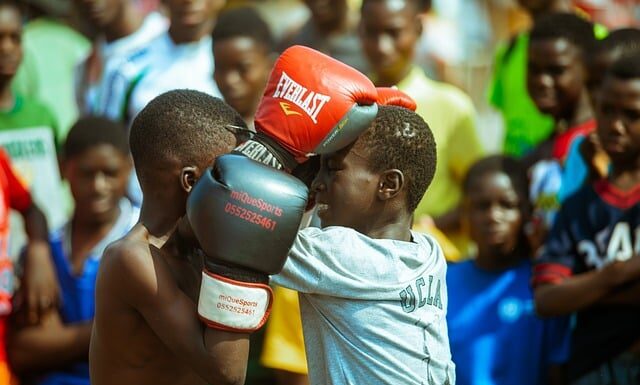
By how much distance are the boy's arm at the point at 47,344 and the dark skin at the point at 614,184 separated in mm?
1918

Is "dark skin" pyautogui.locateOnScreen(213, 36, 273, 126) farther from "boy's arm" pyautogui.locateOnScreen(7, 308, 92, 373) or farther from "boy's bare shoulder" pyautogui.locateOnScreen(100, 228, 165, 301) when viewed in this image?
"boy's bare shoulder" pyautogui.locateOnScreen(100, 228, 165, 301)

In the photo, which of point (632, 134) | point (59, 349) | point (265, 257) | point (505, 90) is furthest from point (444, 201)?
point (265, 257)

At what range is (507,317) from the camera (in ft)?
16.8

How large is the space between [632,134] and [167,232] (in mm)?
2166

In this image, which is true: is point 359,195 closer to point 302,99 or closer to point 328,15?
point 302,99

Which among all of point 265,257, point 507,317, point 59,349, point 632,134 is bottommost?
point 59,349

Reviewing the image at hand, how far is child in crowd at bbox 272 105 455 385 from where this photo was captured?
334 centimetres

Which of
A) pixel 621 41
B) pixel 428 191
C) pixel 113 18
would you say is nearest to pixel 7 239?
pixel 428 191

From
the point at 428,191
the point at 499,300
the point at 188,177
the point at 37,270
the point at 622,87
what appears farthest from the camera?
the point at 428,191

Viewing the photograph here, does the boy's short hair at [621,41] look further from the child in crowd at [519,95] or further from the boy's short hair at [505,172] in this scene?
the boy's short hair at [505,172]

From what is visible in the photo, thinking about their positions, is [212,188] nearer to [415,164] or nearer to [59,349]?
[415,164]

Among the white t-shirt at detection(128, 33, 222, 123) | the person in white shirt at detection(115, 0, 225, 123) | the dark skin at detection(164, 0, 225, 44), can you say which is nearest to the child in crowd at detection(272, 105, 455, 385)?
the white t-shirt at detection(128, 33, 222, 123)

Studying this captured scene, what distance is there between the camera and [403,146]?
347 centimetres

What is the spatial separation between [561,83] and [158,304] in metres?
3.00
